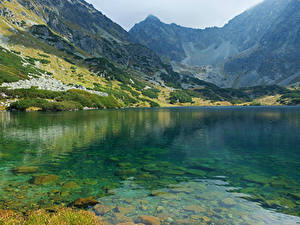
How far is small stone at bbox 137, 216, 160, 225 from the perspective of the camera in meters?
11.8

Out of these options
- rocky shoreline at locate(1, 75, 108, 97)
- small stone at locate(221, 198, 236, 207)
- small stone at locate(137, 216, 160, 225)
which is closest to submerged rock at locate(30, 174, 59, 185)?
small stone at locate(137, 216, 160, 225)

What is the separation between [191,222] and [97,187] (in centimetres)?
856

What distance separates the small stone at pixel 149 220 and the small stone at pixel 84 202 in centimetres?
377

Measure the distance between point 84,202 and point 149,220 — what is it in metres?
4.81


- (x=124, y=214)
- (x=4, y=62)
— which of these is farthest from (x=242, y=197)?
(x=4, y=62)

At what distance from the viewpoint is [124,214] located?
12.9 metres

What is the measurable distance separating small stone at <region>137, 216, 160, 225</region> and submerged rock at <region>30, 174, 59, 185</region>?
10318 millimetres

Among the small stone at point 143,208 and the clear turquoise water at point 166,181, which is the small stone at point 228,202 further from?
the small stone at point 143,208

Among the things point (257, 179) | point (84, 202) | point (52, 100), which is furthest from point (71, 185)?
point (52, 100)

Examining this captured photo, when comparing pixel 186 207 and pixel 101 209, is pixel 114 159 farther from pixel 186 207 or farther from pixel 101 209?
pixel 186 207

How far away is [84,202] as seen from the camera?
1398 centimetres

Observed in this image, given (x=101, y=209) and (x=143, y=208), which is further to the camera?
(x=143, y=208)

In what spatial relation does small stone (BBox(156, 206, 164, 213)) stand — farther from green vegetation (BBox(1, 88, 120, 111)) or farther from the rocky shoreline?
the rocky shoreline

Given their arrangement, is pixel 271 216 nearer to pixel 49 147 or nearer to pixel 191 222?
pixel 191 222
